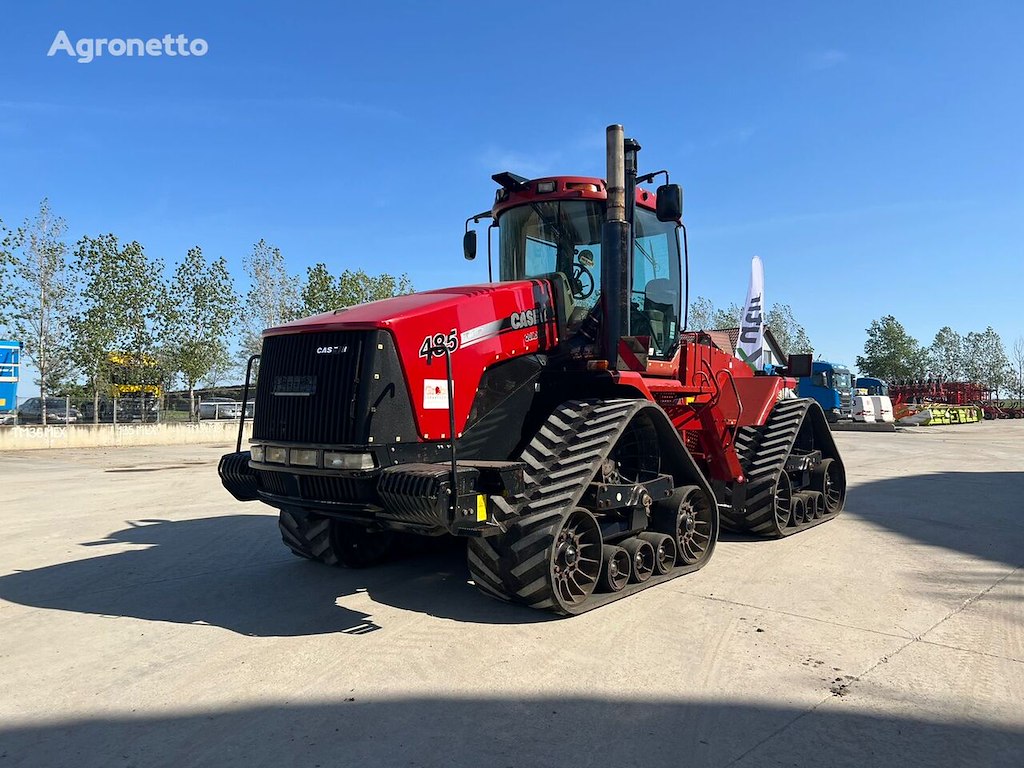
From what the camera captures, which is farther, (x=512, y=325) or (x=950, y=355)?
(x=950, y=355)

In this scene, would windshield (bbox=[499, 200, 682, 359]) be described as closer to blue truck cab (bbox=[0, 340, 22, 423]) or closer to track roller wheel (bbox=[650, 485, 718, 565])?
track roller wheel (bbox=[650, 485, 718, 565])

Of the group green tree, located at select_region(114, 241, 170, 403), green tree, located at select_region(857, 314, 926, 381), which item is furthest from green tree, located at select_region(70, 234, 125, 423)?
green tree, located at select_region(857, 314, 926, 381)

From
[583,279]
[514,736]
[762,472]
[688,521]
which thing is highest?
[583,279]

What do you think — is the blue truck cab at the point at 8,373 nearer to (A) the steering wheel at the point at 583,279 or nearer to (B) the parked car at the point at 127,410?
(B) the parked car at the point at 127,410

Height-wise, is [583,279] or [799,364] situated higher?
[583,279]

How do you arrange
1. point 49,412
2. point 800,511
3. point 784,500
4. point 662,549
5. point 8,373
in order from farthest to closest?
point 49,412, point 8,373, point 800,511, point 784,500, point 662,549

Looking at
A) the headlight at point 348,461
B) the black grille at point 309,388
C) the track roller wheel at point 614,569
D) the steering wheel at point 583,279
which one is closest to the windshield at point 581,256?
the steering wheel at point 583,279

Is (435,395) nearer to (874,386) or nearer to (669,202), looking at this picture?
(669,202)

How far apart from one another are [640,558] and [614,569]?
42 cm

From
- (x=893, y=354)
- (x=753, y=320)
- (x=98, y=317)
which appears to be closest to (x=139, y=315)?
(x=98, y=317)

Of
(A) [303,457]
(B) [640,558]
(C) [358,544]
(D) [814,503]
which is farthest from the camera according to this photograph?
(D) [814,503]

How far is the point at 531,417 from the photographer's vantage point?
5504mm

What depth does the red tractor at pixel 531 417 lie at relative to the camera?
4.51m

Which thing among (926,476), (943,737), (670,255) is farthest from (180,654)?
(926,476)
